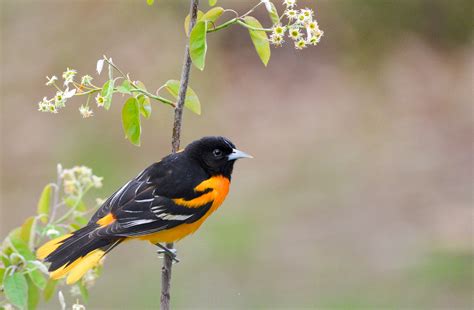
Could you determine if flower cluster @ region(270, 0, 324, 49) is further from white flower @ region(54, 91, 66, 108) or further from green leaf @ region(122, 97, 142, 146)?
white flower @ region(54, 91, 66, 108)

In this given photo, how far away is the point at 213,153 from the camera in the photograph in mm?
3564

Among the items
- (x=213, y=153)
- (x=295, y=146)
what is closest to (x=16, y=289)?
(x=213, y=153)

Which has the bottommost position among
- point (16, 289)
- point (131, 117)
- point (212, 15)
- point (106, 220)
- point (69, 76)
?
point (16, 289)

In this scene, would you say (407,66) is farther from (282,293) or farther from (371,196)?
(282,293)

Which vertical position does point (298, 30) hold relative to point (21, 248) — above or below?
above

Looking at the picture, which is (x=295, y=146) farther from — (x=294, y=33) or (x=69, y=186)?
(x=294, y=33)

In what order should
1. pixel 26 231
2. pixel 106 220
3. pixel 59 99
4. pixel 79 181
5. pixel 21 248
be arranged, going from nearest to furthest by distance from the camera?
pixel 59 99, pixel 21 248, pixel 26 231, pixel 79 181, pixel 106 220

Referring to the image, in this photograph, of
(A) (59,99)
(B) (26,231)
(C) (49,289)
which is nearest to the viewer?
(A) (59,99)

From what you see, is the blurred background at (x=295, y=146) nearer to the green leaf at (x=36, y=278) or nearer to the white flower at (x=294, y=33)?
the green leaf at (x=36, y=278)

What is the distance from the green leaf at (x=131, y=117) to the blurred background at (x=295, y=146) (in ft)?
13.8

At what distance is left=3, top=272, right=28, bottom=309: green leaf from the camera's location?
2295mm

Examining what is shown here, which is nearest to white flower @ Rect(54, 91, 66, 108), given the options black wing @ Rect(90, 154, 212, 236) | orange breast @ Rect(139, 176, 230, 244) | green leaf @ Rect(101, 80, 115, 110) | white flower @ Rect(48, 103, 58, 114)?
white flower @ Rect(48, 103, 58, 114)

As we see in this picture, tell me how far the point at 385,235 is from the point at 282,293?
1396 millimetres

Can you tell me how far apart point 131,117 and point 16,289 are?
62 cm
